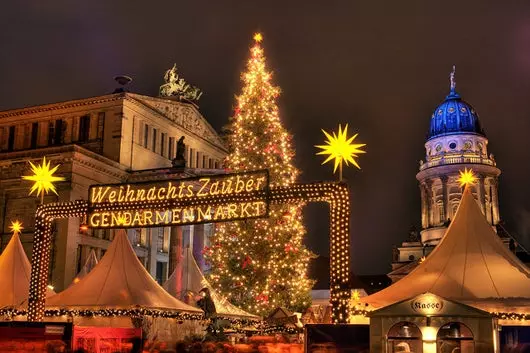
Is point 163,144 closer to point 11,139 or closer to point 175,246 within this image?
point 175,246

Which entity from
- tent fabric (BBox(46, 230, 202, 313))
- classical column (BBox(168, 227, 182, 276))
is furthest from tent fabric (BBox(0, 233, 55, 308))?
classical column (BBox(168, 227, 182, 276))

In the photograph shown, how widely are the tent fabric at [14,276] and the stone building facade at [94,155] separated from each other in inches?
588

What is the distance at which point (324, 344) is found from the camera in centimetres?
1709

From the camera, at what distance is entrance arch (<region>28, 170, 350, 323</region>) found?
20500 millimetres

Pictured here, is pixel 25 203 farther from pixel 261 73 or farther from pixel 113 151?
pixel 261 73

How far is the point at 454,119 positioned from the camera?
289 ft

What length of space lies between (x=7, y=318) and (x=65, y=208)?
8.55 meters

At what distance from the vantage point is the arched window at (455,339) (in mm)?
16453

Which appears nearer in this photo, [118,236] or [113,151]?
[118,236]

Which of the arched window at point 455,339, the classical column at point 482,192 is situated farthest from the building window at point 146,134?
the arched window at point 455,339

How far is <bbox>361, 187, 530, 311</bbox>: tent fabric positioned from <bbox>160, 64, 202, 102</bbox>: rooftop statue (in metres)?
44.2

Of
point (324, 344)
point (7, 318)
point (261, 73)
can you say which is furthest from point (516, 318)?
point (7, 318)

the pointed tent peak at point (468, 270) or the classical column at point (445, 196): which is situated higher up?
the classical column at point (445, 196)

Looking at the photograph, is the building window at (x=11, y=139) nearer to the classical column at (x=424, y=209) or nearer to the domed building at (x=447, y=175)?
the domed building at (x=447, y=175)
